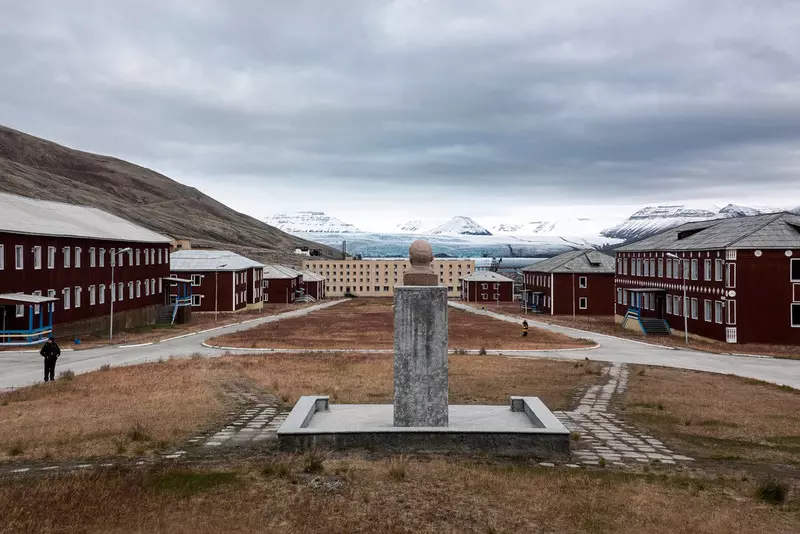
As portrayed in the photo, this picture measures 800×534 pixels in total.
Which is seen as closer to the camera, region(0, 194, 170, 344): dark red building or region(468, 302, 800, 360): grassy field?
region(468, 302, 800, 360): grassy field

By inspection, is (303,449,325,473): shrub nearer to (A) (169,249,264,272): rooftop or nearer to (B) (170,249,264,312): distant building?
(B) (170,249,264,312): distant building

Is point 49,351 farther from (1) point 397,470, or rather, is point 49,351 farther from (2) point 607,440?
(2) point 607,440

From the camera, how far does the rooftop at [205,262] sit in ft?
280

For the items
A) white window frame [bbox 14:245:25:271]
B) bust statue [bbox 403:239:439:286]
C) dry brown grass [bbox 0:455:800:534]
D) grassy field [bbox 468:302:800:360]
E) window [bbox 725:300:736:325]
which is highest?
white window frame [bbox 14:245:25:271]

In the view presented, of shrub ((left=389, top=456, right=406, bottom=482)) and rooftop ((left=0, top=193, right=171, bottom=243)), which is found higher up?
rooftop ((left=0, top=193, right=171, bottom=243))

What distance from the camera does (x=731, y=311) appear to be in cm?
4784

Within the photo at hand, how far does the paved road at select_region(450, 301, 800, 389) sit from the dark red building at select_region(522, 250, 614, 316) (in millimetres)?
38812

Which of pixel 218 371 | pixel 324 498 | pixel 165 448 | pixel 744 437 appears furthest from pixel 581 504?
pixel 218 371

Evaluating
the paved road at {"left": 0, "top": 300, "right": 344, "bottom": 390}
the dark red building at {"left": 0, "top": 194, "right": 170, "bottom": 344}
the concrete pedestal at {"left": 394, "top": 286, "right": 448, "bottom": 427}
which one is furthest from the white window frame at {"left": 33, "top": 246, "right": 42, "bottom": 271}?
the concrete pedestal at {"left": 394, "top": 286, "right": 448, "bottom": 427}

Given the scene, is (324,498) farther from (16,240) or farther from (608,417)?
(16,240)

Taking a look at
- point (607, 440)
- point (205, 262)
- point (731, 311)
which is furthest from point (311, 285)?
point (607, 440)

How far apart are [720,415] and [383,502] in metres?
13.6

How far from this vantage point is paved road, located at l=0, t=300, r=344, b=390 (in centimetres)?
2978

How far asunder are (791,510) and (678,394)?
13.9m
